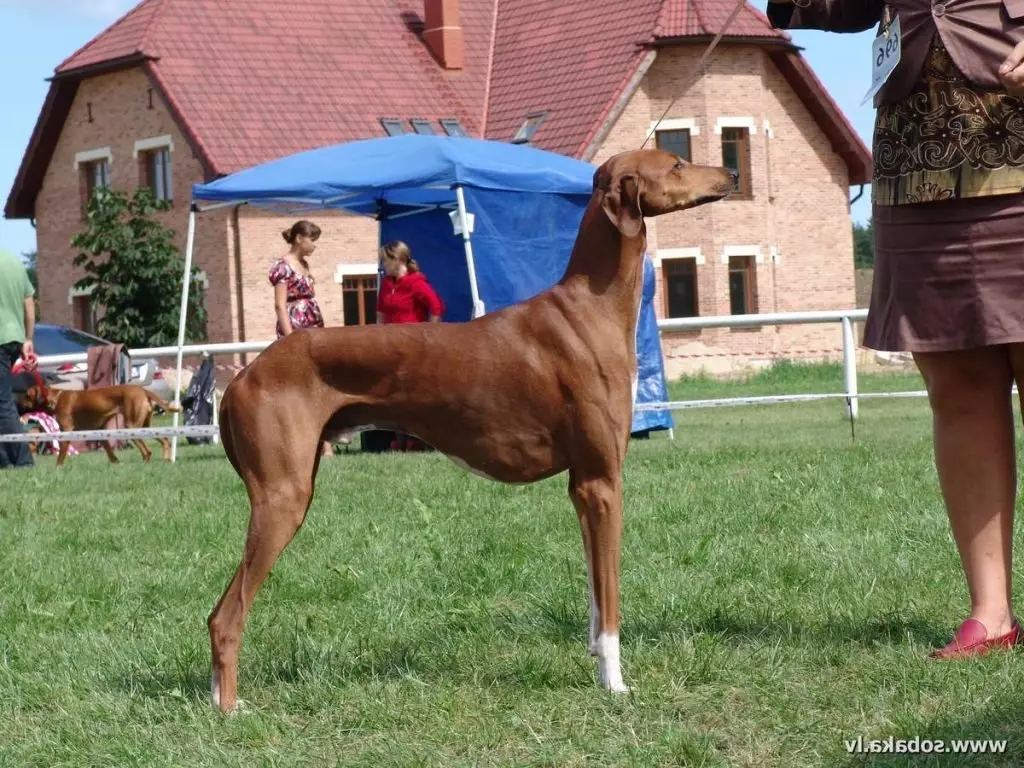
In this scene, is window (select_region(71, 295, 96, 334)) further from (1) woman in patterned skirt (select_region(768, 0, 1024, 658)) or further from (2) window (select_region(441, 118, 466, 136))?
(1) woman in patterned skirt (select_region(768, 0, 1024, 658))

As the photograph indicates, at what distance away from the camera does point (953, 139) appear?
4.77m

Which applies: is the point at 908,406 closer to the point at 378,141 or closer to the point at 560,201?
the point at 560,201

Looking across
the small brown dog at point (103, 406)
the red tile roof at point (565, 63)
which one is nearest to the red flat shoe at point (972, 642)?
the small brown dog at point (103, 406)

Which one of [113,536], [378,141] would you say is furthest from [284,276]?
[113,536]

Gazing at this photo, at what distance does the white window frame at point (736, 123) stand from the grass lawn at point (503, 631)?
2482 cm

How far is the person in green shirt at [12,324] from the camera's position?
12859 millimetres

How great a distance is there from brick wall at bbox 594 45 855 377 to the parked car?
A: 13.3 meters

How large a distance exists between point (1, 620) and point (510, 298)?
851 centimetres

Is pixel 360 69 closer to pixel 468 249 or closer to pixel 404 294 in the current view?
pixel 404 294

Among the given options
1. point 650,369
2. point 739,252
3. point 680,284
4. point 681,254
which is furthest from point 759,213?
point 650,369

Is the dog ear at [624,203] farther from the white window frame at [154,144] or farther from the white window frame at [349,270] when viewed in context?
the white window frame at [154,144]

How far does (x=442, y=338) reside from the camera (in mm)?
4734

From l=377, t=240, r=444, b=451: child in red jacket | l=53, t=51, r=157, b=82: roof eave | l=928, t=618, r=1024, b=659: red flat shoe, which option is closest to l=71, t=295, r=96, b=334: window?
l=53, t=51, r=157, b=82: roof eave

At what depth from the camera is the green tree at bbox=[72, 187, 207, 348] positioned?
29.4m
